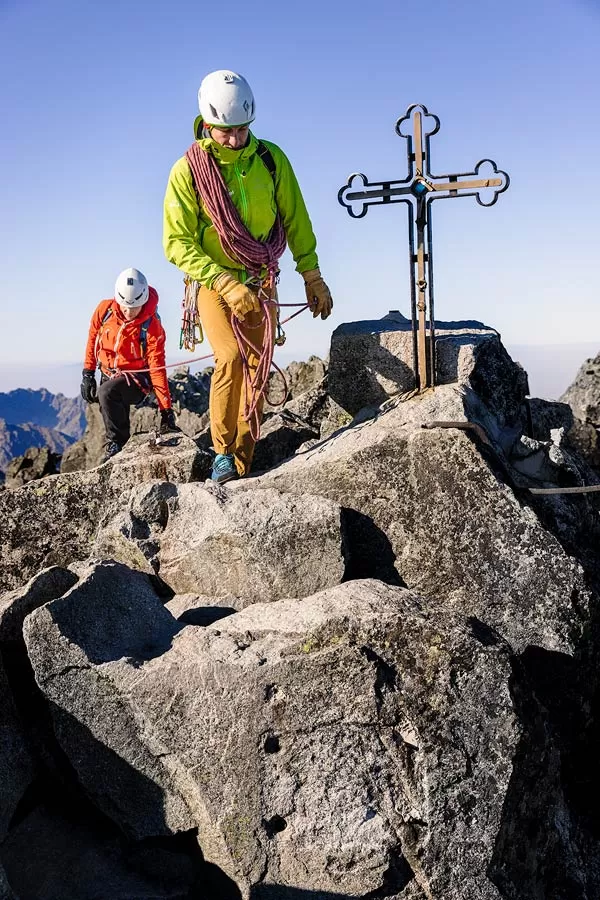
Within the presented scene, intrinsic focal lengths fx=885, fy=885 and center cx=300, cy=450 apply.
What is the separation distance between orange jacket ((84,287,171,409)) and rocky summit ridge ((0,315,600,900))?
4162 millimetres

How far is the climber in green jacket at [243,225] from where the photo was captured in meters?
7.85

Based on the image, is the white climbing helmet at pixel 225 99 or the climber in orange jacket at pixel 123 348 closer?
the white climbing helmet at pixel 225 99

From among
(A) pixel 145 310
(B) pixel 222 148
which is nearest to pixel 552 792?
(B) pixel 222 148

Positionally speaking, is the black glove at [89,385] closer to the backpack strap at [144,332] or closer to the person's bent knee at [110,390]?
the person's bent knee at [110,390]

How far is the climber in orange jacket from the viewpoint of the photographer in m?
11.6

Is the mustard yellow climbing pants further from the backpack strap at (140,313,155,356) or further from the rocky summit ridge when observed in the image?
the backpack strap at (140,313,155,356)

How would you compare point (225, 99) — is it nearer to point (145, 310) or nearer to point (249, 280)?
point (249, 280)

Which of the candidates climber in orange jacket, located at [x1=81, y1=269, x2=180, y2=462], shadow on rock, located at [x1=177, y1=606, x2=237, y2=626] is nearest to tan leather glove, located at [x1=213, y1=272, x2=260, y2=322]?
shadow on rock, located at [x1=177, y1=606, x2=237, y2=626]

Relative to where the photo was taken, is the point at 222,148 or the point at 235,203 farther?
the point at 235,203

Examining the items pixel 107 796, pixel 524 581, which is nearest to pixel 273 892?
pixel 107 796

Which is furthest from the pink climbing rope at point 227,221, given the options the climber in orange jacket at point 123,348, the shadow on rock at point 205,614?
the climber in orange jacket at point 123,348

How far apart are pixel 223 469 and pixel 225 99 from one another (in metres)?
3.29

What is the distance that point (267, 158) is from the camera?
27.3ft

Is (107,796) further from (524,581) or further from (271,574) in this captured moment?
(524,581)
